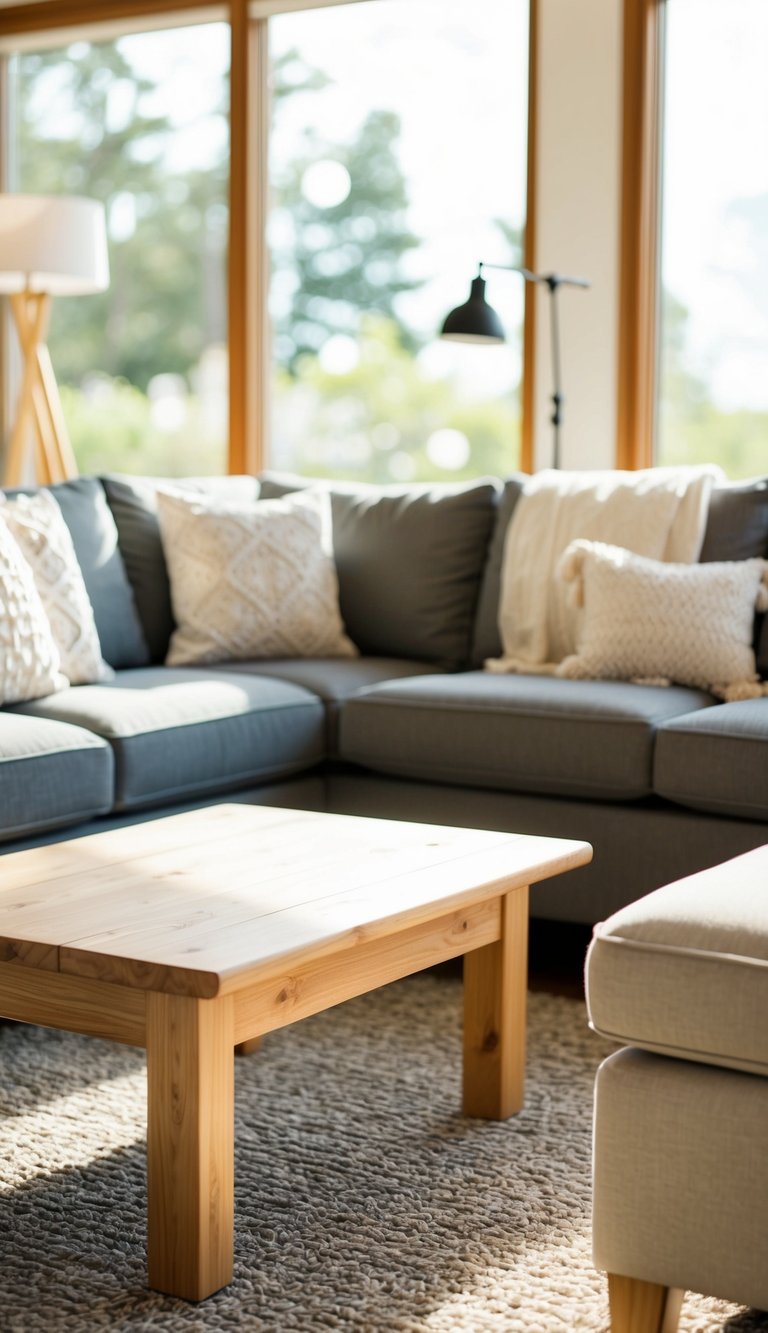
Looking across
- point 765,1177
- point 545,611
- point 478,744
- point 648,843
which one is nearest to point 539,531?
point 545,611

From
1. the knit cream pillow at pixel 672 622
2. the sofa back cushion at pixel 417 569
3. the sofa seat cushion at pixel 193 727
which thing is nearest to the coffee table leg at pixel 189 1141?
the sofa seat cushion at pixel 193 727

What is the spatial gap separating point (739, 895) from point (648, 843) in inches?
50.2

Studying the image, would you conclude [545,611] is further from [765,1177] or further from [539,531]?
[765,1177]

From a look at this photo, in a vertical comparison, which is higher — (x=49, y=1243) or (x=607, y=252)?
(x=607, y=252)

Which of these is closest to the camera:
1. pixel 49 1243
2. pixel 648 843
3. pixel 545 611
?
pixel 49 1243

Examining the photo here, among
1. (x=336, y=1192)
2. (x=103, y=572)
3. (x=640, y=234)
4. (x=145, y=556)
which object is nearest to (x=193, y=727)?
(x=103, y=572)

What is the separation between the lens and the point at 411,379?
474 cm

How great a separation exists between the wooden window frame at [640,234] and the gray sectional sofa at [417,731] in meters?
0.65

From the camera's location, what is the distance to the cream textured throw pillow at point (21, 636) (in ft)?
9.87

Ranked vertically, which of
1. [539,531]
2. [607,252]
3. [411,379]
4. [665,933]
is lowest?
[665,933]

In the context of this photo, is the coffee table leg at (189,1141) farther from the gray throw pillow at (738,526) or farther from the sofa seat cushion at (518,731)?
the gray throw pillow at (738,526)

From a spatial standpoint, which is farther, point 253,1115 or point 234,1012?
point 253,1115

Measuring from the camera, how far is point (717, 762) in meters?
2.84

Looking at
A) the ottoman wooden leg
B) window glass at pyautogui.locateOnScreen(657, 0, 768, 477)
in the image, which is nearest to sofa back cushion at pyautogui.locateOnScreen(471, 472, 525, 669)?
window glass at pyautogui.locateOnScreen(657, 0, 768, 477)
